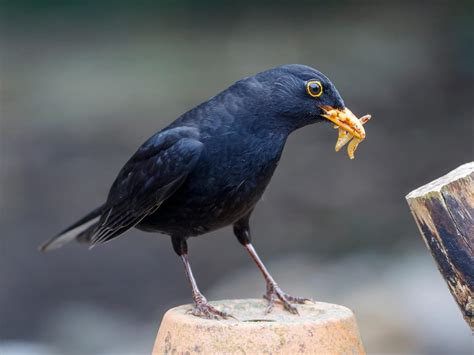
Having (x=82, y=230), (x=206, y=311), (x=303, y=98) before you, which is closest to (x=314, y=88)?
(x=303, y=98)

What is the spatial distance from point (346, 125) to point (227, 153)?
1.85 ft

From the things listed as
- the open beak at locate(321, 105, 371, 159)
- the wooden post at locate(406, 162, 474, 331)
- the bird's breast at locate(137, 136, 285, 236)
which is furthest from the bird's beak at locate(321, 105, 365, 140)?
the wooden post at locate(406, 162, 474, 331)

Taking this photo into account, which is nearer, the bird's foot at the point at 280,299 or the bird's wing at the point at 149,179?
the bird's foot at the point at 280,299

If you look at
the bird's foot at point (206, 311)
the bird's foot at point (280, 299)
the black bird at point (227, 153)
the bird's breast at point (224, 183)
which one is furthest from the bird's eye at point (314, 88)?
the bird's foot at point (206, 311)

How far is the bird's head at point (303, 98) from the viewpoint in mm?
4613

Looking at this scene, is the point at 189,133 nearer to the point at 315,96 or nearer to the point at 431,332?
the point at 315,96

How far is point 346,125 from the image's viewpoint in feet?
15.1

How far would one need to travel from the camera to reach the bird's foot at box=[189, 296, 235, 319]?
13.0 ft

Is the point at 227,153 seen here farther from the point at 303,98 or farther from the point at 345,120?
the point at 345,120

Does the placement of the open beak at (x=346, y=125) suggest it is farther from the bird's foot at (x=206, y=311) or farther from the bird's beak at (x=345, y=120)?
the bird's foot at (x=206, y=311)

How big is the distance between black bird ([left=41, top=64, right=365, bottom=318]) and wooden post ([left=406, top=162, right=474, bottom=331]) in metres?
0.98

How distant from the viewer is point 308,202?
11.0 meters

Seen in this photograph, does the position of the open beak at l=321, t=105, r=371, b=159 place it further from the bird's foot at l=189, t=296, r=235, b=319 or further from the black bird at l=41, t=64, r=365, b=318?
the bird's foot at l=189, t=296, r=235, b=319

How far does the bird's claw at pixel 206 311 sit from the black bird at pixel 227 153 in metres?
0.24
